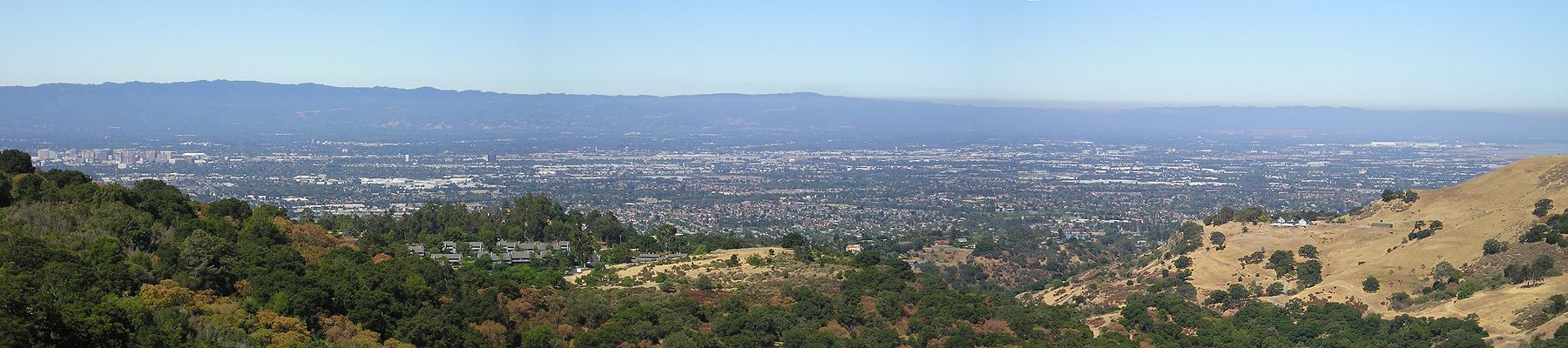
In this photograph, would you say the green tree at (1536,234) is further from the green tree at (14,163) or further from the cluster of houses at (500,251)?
the green tree at (14,163)

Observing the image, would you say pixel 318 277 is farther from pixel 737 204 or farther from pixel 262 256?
pixel 737 204

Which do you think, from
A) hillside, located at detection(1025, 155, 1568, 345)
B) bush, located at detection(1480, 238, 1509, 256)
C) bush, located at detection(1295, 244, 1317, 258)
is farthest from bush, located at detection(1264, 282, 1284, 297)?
bush, located at detection(1480, 238, 1509, 256)

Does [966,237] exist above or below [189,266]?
below

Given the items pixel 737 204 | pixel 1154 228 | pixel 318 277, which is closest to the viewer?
pixel 318 277

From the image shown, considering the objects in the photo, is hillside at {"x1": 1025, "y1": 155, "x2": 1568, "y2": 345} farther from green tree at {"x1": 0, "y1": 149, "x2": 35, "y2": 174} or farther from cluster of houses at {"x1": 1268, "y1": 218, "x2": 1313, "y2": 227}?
green tree at {"x1": 0, "y1": 149, "x2": 35, "y2": 174}

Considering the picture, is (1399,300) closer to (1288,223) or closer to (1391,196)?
(1288,223)

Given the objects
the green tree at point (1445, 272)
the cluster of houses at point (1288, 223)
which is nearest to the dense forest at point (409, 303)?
the green tree at point (1445, 272)

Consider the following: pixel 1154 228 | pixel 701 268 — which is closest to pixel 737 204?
pixel 1154 228
